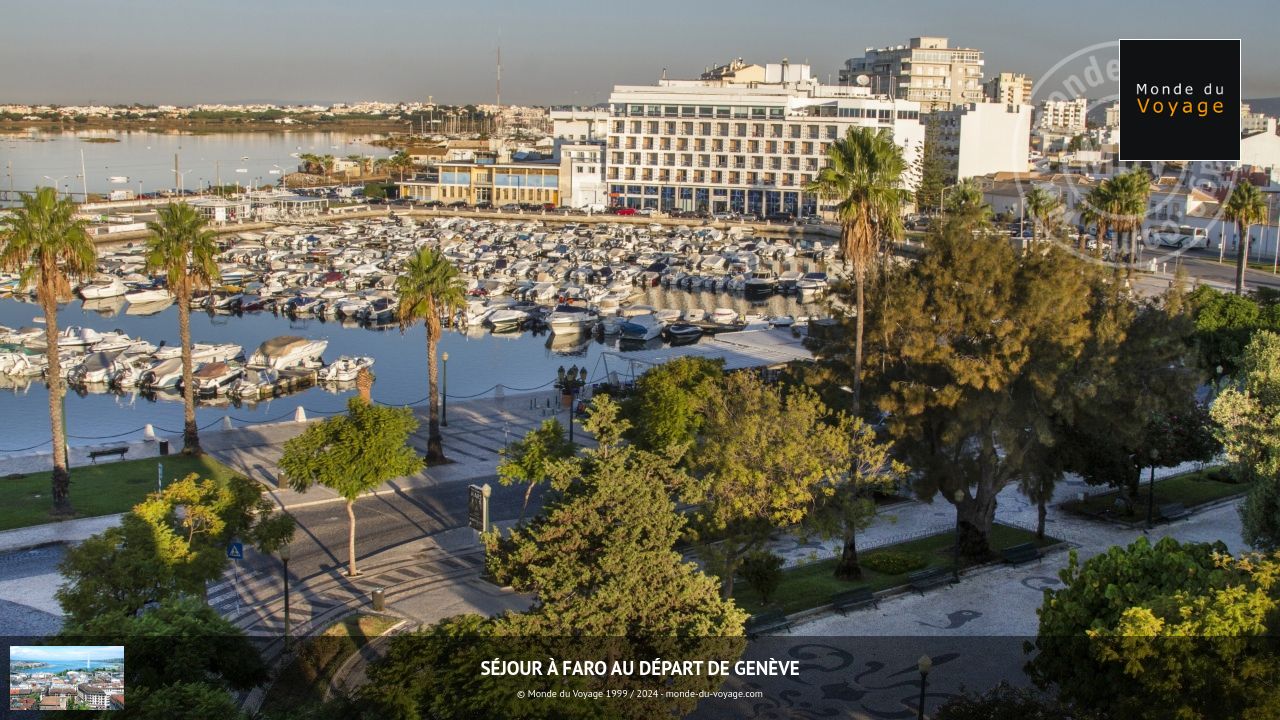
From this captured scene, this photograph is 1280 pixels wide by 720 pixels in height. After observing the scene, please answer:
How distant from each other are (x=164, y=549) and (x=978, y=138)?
387ft

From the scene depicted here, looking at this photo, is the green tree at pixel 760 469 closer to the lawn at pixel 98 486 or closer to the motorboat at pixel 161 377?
the lawn at pixel 98 486

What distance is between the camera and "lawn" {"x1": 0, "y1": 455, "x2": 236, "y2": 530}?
26469mm

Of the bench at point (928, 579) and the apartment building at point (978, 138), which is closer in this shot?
the bench at point (928, 579)

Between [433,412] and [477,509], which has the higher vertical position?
[433,412]

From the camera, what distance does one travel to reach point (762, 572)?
69.9ft

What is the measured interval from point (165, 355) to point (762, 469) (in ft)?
124

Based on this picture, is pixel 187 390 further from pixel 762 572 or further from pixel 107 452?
pixel 762 572

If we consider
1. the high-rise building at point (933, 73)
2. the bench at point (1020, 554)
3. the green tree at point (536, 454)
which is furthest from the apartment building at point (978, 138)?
the green tree at point (536, 454)

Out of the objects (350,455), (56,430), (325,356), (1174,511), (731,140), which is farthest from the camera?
(731,140)

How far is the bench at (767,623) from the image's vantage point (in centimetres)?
2025

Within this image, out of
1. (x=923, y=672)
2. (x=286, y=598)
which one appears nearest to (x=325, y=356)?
(x=286, y=598)

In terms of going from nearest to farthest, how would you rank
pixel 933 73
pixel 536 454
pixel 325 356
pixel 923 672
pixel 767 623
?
pixel 923 672
pixel 767 623
pixel 536 454
pixel 325 356
pixel 933 73

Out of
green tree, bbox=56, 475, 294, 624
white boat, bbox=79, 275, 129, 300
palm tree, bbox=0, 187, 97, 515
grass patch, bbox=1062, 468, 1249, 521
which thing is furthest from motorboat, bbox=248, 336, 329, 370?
grass patch, bbox=1062, 468, 1249, 521

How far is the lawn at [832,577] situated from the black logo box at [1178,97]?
13.6 metres
